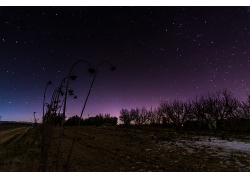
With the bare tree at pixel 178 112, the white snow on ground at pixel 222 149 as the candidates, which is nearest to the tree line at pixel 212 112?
the bare tree at pixel 178 112

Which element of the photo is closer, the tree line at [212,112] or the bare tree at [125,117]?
the tree line at [212,112]

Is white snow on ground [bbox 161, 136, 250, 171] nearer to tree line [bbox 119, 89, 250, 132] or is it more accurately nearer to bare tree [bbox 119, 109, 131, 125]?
tree line [bbox 119, 89, 250, 132]

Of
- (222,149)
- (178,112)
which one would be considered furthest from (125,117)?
(222,149)

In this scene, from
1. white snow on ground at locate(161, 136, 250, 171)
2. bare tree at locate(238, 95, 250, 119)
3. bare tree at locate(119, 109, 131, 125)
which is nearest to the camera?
white snow on ground at locate(161, 136, 250, 171)

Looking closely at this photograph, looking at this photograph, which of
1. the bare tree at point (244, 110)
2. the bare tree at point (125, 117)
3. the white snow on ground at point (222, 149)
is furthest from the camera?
the bare tree at point (125, 117)

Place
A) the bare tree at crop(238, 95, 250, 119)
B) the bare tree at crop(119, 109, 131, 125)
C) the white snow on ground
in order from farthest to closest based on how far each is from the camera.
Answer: the bare tree at crop(119, 109, 131, 125), the bare tree at crop(238, 95, 250, 119), the white snow on ground

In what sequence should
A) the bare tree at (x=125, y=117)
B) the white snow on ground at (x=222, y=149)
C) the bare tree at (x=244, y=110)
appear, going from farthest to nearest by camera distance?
the bare tree at (x=125, y=117) → the bare tree at (x=244, y=110) → the white snow on ground at (x=222, y=149)

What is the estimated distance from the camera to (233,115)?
31.2 meters

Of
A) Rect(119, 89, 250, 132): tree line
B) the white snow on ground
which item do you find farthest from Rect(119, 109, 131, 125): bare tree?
the white snow on ground

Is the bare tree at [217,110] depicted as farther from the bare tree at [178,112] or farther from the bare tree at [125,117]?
the bare tree at [125,117]

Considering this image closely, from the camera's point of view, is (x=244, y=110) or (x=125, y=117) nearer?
(x=244, y=110)

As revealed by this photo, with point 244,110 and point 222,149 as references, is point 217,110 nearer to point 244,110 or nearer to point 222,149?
point 244,110
